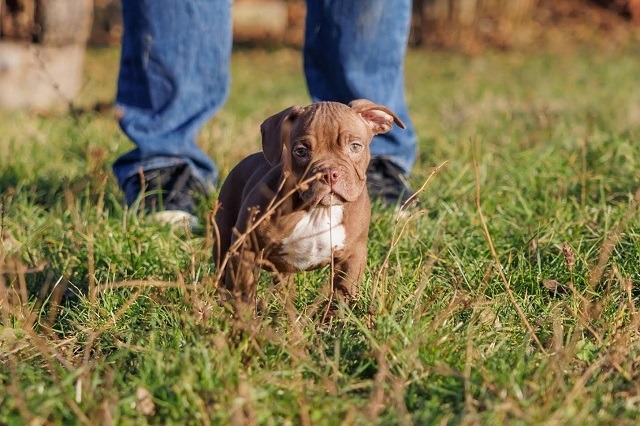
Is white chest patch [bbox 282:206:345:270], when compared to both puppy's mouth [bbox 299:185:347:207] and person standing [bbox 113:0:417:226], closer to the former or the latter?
puppy's mouth [bbox 299:185:347:207]

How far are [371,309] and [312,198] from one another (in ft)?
1.25

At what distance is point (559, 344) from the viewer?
2.61 metres

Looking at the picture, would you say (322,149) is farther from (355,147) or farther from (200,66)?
(200,66)

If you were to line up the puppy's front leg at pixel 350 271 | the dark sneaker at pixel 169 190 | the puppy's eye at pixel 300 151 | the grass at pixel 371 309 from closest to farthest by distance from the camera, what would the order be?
the grass at pixel 371 309, the puppy's eye at pixel 300 151, the puppy's front leg at pixel 350 271, the dark sneaker at pixel 169 190

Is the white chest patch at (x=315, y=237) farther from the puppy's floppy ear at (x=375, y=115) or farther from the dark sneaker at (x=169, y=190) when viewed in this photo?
the dark sneaker at (x=169, y=190)

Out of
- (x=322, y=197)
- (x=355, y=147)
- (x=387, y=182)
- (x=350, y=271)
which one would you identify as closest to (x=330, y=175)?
(x=322, y=197)

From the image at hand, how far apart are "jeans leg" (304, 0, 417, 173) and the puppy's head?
125cm

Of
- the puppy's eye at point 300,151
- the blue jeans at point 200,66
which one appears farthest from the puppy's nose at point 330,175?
the blue jeans at point 200,66

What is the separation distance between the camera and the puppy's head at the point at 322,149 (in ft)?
9.41

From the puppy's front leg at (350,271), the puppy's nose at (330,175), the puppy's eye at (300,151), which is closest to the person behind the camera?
the puppy's nose at (330,175)

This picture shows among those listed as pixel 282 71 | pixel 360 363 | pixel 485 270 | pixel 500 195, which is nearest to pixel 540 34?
pixel 282 71

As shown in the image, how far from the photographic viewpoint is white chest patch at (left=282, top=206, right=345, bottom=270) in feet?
9.89

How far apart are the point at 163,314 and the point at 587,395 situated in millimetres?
1250

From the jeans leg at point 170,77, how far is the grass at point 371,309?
27 centimetres
